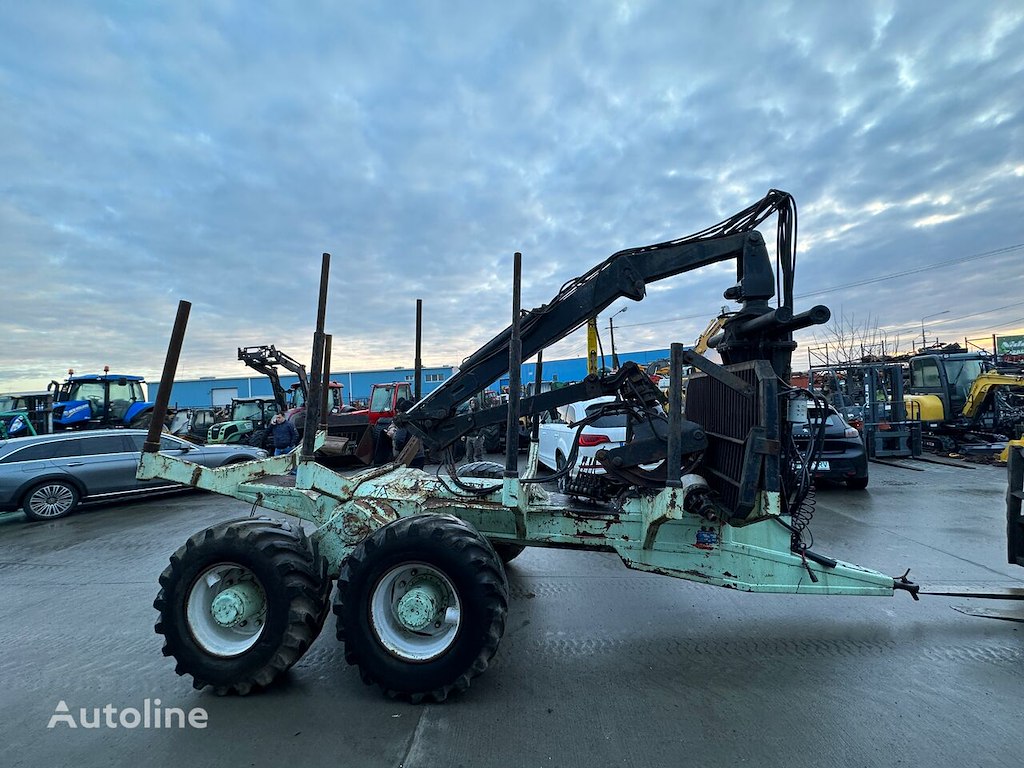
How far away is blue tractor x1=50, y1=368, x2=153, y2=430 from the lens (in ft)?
57.5

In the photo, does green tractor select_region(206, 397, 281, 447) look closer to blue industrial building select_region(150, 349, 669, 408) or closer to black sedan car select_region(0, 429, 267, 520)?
black sedan car select_region(0, 429, 267, 520)

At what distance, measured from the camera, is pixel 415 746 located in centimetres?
272

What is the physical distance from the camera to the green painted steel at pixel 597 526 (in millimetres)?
3648

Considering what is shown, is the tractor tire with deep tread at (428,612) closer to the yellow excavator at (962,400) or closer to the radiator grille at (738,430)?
the radiator grille at (738,430)

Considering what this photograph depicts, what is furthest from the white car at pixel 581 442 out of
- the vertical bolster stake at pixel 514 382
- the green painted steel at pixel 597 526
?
the green painted steel at pixel 597 526

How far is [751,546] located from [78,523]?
10184 millimetres

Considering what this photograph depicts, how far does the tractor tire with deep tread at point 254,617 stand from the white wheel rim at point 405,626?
417 millimetres

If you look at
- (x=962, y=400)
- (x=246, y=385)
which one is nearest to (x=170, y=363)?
(x=962, y=400)

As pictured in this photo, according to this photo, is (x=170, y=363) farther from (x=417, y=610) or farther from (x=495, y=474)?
(x=495, y=474)

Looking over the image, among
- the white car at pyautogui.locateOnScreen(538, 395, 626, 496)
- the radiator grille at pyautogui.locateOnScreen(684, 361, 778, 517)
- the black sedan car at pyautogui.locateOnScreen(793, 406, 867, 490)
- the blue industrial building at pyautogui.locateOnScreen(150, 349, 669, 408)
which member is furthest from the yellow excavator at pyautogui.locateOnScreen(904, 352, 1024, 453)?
the blue industrial building at pyautogui.locateOnScreen(150, 349, 669, 408)

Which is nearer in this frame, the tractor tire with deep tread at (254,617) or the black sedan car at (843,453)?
the tractor tire with deep tread at (254,617)

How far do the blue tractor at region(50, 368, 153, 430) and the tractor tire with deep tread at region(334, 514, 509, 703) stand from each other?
17.9 meters

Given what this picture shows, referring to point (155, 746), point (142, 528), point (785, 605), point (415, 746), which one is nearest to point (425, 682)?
point (415, 746)

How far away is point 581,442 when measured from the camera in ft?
27.1
